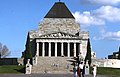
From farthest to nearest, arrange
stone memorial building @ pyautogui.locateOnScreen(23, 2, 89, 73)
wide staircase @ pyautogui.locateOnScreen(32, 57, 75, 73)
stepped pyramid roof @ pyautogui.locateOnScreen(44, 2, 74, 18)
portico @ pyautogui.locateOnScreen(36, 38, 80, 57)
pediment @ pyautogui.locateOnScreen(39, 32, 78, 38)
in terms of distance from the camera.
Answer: stepped pyramid roof @ pyautogui.locateOnScreen(44, 2, 74, 18)
pediment @ pyautogui.locateOnScreen(39, 32, 78, 38)
stone memorial building @ pyautogui.locateOnScreen(23, 2, 89, 73)
portico @ pyautogui.locateOnScreen(36, 38, 80, 57)
wide staircase @ pyautogui.locateOnScreen(32, 57, 75, 73)

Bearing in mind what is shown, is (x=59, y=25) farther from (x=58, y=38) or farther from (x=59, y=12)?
(x=58, y=38)

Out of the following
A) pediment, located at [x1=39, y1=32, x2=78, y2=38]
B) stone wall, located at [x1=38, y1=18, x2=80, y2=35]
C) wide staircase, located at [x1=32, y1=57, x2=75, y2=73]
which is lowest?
wide staircase, located at [x1=32, y1=57, x2=75, y2=73]

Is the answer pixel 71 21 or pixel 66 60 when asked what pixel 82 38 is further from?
pixel 66 60

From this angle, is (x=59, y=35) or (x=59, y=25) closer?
(x=59, y=35)

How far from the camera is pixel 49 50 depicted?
101 metres

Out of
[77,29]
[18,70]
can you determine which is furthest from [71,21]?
[18,70]

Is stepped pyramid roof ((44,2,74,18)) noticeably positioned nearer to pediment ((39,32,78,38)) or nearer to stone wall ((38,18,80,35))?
stone wall ((38,18,80,35))

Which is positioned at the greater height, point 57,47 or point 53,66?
point 57,47

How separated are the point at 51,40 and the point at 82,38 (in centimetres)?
797

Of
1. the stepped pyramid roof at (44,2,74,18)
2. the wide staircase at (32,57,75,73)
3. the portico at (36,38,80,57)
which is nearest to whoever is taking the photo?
the wide staircase at (32,57,75,73)

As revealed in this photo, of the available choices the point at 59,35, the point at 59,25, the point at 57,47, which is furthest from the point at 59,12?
the point at 57,47

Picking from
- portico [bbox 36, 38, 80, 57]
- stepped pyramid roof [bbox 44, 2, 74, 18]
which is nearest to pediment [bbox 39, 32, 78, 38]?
portico [bbox 36, 38, 80, 57]

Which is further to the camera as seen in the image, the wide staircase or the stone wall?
the stone wall

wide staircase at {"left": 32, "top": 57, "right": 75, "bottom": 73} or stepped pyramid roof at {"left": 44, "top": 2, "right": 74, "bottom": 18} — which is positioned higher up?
stepped pyramid roof at {"left": 44, "top": 2, "right": 74, "bottom": 18}
